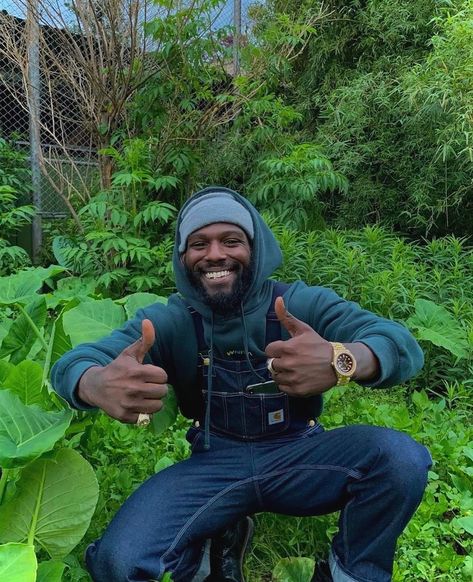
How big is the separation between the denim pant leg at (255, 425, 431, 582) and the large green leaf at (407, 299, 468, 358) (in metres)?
1.62

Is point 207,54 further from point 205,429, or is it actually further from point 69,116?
point 205,429

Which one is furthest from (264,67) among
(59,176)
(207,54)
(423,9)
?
(59,176)

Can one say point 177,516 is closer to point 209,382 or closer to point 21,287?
point 209,382

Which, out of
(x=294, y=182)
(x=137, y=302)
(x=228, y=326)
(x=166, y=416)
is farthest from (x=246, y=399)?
(x=294, y=182)

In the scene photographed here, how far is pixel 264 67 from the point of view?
5.01 meters

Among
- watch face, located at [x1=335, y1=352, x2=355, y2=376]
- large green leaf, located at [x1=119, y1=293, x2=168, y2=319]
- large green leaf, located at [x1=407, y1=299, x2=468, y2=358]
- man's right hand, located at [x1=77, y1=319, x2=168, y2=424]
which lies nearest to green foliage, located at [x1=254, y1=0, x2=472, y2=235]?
large green leaf, located at [x1=407, y1=299, x2=468, y2=358]

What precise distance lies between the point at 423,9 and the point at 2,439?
4.95 m

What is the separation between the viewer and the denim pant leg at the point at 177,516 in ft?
5.14

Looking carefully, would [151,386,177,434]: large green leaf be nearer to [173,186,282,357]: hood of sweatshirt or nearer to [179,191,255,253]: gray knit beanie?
[173,186,282,357]: hood of sweatshirt

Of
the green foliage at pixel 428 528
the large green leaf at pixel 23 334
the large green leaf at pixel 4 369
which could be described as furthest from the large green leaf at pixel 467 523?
the large green leaf at pixel 23 334

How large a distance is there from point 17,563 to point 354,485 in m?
0.86

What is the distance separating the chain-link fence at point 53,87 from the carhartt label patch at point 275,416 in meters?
3.62

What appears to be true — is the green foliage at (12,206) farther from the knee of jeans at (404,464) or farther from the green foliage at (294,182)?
the knee of jeans at (404,464)

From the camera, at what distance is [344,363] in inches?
56.4
